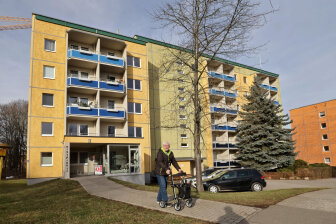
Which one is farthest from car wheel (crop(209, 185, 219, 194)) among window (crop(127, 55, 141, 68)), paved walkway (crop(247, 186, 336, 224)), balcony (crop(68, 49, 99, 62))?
window (crop(127, 55, 141, 68))

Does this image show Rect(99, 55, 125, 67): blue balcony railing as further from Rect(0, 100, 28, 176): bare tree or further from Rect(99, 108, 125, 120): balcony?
Rect(0, 100, 28, 176): bare tree

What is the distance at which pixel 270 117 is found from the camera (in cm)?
2803

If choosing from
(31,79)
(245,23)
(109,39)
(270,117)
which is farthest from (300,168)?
(31,79)

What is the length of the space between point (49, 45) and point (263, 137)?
23.6m

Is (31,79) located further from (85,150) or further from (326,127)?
(326,127)

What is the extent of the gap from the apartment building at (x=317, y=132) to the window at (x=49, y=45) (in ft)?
129

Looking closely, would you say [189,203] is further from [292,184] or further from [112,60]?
[112,60]

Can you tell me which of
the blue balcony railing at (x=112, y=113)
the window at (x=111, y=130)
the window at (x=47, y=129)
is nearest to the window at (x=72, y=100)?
the blue balcony railing at (x=112, y=113)

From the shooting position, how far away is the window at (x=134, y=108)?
27.6 meters

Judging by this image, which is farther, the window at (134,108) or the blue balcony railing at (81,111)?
the window at (134,108)

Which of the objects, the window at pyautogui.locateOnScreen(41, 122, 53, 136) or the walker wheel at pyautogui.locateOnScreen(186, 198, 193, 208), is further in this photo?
the window at pyautogui.locateOnScreen(41, 122, 53, 136)

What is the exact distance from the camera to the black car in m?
15.1

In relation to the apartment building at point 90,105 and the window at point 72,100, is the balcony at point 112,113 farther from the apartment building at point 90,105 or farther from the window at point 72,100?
the window at point 72,100

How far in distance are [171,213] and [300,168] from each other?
23.8 metres
